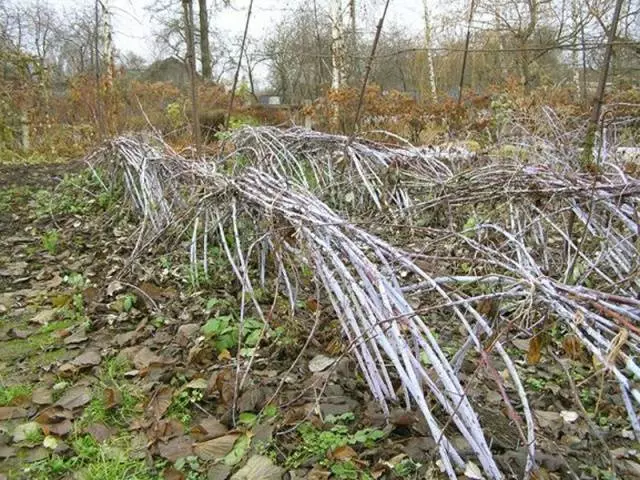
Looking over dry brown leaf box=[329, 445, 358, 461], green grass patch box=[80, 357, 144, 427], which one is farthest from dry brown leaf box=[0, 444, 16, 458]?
dry brown leaf box=[329, 445, 358, 461]

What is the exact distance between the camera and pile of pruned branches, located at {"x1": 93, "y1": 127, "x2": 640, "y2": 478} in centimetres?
124

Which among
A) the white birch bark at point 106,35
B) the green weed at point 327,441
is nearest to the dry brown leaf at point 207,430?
the green weed at point 327,441

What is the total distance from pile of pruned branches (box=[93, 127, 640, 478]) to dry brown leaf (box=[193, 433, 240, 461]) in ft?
1.51

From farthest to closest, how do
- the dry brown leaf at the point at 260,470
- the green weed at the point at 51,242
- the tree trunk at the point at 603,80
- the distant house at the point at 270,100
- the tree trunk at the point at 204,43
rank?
1. the distant house at the point at 270,100
2. the tree trunk at the point at 204,43
3. the green weed at the point at 51,242
4. the tree trunk at the point at 603,80
5. the dry brown leaf at the point at 260,470

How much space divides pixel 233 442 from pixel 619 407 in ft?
4.11

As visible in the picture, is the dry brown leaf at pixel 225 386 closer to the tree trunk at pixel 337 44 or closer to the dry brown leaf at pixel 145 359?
the dry brown leaf at pixel 145 359

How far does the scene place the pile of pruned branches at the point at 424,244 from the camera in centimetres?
124

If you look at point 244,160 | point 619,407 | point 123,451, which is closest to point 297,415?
point 123,451

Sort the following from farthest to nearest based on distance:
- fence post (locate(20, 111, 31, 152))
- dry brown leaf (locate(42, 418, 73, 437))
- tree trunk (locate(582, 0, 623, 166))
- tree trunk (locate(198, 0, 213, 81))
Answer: tree trunk (locate(198, 0, 213, 81)) → fence post (locate(20, 111, 31, 152)) → tree trunk (locate(582, 0, 623, 166)) → dry brown leaf (locate(42, 418, 73, 437))

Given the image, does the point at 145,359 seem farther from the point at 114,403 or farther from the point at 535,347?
the point at 535,347

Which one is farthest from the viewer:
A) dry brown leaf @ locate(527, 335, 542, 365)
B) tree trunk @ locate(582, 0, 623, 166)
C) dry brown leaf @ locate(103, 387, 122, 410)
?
tree trunk @ locate(582, 0, 623, 166)

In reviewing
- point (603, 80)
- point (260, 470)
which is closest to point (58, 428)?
point (260, 470)

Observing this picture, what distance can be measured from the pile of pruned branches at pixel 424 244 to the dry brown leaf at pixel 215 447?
461 millimetres

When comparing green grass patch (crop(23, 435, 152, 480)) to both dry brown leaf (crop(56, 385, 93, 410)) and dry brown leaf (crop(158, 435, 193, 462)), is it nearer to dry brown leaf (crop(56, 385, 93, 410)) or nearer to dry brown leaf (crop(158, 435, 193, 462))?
dry brown leaf (crop(158, 435, 193, 462))
